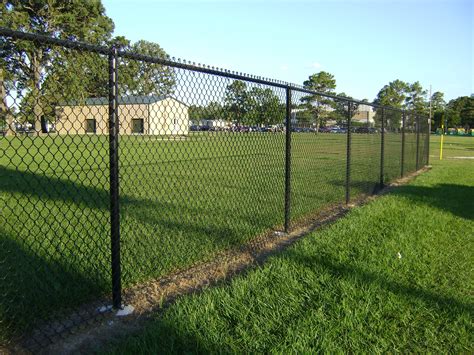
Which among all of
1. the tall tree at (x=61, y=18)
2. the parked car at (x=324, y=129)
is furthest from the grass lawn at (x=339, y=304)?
the tall tree at (x=61, y=18)

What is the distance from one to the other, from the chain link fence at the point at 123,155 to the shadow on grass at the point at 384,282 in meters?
1.06

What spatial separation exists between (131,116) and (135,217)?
2541mm

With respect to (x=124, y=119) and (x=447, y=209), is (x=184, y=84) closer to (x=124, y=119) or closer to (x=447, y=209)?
(x=124, y=119)

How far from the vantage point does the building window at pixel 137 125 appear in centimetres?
338

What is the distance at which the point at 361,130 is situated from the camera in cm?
870

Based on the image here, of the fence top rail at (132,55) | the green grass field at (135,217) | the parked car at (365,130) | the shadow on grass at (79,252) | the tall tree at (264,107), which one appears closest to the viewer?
the fence top rail at (132,55)

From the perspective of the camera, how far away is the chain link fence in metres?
2.59

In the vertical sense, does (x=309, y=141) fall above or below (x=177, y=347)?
above

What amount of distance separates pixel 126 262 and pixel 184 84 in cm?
188

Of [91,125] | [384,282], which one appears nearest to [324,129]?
[384,282]

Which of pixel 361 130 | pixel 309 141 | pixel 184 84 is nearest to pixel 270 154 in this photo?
pixel 309 141

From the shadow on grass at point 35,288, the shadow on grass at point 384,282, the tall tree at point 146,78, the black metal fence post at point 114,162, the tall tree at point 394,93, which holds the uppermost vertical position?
the tall tree at point 394,93

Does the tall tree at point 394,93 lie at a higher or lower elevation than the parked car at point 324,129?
higher

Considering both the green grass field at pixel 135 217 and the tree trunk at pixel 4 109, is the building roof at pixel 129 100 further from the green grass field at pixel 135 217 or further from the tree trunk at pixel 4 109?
the tree trunk at pixel 4 109
